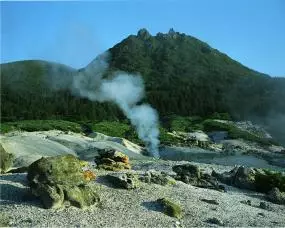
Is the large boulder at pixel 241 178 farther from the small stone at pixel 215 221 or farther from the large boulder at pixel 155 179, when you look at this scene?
the small stone at pixel 215 221

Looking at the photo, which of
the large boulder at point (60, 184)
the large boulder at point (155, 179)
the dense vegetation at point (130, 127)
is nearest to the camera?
the large boulder at point (60, 184)

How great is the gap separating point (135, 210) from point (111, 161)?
10.8m

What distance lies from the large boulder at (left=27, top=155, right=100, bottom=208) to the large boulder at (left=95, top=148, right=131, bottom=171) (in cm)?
820

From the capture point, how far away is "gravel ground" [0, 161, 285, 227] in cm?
2588

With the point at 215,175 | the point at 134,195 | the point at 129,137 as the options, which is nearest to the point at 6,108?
the point at 129,137

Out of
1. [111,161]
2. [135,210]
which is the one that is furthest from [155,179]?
[135,210]

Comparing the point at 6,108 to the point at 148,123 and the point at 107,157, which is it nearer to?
the point at 148,123

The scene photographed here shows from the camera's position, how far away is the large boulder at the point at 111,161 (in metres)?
38.3

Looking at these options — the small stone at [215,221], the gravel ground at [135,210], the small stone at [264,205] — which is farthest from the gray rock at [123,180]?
the small stone at [264,205]

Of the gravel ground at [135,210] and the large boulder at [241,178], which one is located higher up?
the large boulder at [241,178]

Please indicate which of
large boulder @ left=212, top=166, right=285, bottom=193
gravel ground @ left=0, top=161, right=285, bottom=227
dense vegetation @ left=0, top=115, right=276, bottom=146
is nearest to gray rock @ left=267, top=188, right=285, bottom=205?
gravel ground @ left=0, top=161, right=285, bottom=227

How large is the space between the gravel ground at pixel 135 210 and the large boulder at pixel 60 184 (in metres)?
0.55

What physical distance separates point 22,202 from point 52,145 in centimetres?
4995

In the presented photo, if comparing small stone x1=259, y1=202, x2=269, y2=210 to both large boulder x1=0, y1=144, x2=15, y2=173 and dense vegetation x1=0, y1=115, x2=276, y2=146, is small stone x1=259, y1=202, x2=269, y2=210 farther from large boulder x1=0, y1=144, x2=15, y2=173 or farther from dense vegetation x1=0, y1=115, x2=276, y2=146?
dense vegetation x1=0, y1=115, x2=276, y2=146
